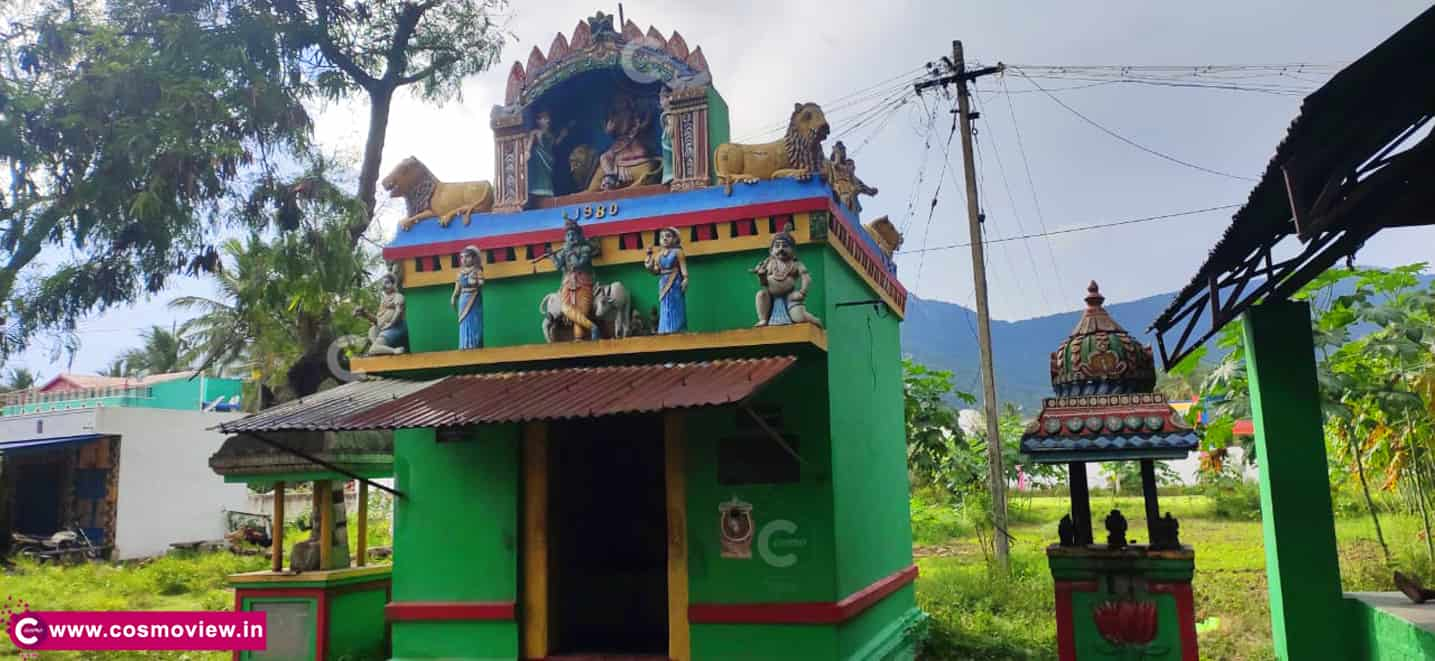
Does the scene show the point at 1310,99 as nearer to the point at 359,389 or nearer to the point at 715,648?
the point at 715,648

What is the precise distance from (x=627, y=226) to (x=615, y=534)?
142 inches

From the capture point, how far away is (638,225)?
25.8ft

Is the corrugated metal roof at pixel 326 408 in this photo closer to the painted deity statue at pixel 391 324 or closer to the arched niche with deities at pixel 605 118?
the painted deity statue at pixel 391 324

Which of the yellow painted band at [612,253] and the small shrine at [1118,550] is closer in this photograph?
the small shrine at [1118,550]

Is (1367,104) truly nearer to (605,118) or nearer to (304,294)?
(605,118)

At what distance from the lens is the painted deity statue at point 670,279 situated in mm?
7406

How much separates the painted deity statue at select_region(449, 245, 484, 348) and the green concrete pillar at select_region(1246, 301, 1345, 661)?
233 inches

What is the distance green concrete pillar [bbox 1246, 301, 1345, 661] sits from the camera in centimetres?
627

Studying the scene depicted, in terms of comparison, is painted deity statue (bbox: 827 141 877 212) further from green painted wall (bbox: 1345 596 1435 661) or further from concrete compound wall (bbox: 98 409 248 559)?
concrete compound wall (bbox: 98 409 248 559)

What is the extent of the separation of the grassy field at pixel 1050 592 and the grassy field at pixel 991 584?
0.06 feet

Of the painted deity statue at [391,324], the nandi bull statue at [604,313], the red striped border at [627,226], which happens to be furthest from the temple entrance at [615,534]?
the red striped border at [627,226]

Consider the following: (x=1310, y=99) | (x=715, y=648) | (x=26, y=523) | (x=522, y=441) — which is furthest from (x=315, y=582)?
(x=26, y=523)

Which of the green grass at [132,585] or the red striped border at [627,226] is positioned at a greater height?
the red striped border at [627,226]

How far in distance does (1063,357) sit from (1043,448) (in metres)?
0.96
